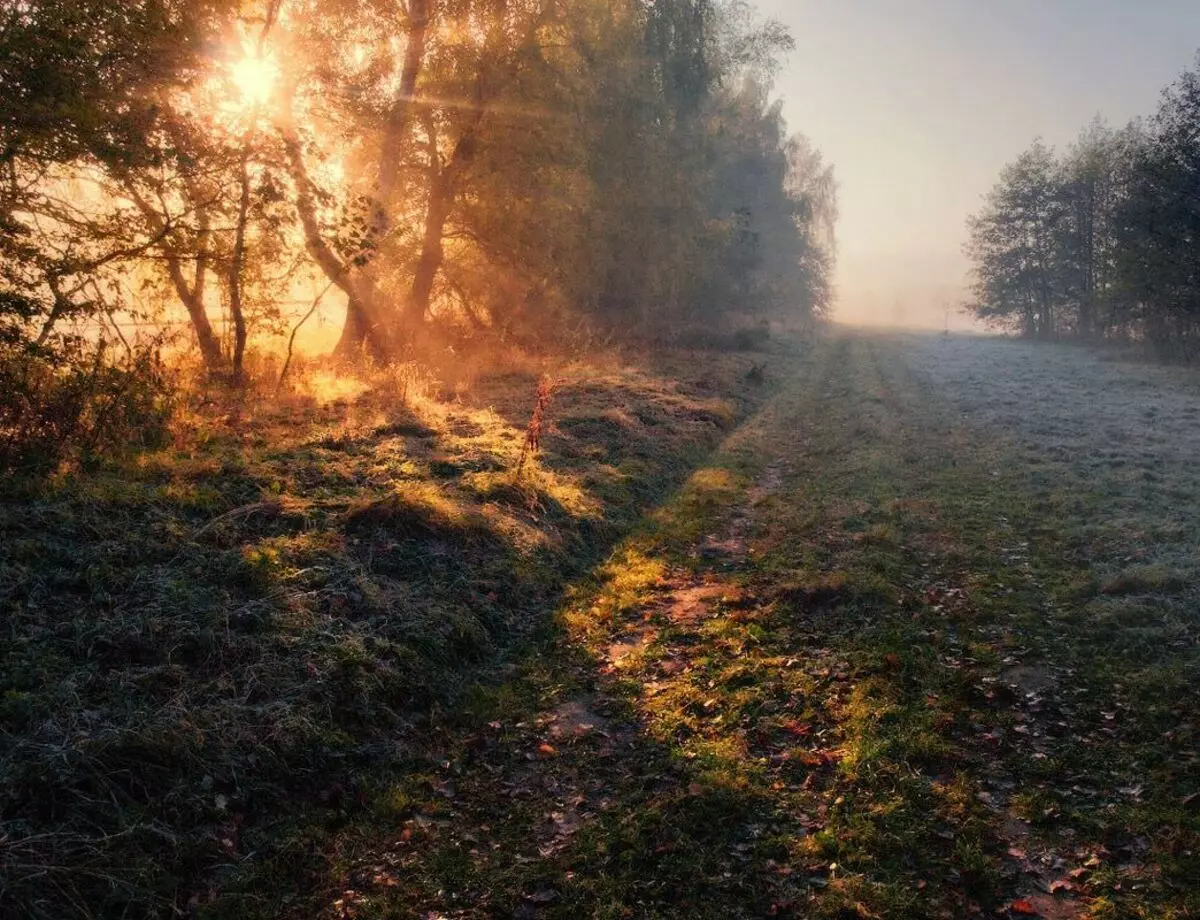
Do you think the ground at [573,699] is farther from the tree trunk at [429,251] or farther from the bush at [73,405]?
the tree trunk at [429,251]

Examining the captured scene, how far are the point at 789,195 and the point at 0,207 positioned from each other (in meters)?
56.2

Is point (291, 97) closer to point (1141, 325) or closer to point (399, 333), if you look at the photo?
point (399, 333)

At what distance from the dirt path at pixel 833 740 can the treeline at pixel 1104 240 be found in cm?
2798

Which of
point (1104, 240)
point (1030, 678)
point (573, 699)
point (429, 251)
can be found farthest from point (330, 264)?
point (1104, 240)

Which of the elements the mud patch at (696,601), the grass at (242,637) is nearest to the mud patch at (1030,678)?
the mud patch at (696,601)

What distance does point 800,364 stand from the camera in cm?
3294

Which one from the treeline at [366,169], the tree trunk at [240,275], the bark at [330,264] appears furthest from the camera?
the bark at [330,264]

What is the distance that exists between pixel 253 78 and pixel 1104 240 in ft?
176

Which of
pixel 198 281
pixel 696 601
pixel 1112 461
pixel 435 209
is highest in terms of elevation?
pixel 435 209

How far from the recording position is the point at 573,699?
6.48m

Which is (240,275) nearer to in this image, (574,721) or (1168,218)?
(574,721)

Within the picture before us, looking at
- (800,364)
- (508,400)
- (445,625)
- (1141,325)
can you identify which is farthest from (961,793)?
(1141,325)

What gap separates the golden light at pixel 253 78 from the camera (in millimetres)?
12984

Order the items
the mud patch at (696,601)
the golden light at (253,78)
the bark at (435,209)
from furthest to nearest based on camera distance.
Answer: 1. the bark at (435,209)
2. the golden light at (253,78)
3. the mud patch at (696,601)
